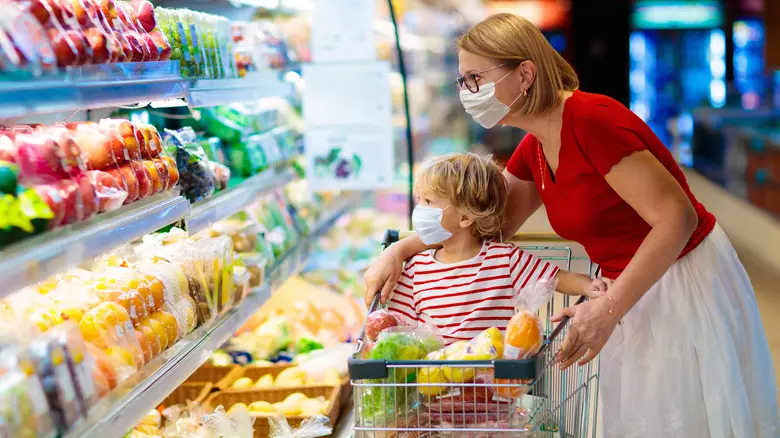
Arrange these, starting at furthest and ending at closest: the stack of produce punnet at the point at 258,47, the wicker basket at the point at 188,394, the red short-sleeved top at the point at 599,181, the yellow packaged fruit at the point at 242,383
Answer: the stack of produce punnet at the point at 258,47, the yellow packaged fruit at the point at 242,383, the wicker basket at the point at 188,394, the red short-sleeved top at the point at 599,181

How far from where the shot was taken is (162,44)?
269cm

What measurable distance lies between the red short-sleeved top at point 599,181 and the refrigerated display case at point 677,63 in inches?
499

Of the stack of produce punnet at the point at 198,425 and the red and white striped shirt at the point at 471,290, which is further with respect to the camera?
the stack of produce punnet at the point at 198,425

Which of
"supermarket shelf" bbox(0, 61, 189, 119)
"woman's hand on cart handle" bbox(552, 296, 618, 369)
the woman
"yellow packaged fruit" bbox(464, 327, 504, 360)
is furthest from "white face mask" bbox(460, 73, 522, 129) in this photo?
"supermarket shelf" bbox(0, 61, 189, 119)

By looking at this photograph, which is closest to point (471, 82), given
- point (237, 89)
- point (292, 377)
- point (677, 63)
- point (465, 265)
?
point (465, 265)

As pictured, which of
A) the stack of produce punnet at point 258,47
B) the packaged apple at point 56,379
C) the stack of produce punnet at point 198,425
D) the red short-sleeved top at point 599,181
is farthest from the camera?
the stack of produce punnet at point 258,47

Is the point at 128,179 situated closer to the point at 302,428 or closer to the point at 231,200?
the point at 231,200

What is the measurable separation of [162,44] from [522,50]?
3.70ft

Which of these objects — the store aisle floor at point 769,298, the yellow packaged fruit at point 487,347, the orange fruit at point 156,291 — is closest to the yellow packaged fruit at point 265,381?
the orange fruit at point 156,291

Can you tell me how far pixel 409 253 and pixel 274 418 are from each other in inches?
33.2

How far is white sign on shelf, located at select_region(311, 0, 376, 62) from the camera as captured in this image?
15.1ft

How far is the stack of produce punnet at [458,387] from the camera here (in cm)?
182

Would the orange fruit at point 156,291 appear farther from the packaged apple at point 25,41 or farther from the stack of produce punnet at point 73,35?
the packaged apple at point 25,41

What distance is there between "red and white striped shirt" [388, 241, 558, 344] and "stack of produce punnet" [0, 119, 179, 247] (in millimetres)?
806
